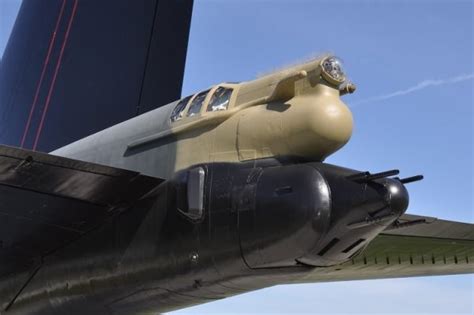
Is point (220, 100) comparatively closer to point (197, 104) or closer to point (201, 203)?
point (197, 104)

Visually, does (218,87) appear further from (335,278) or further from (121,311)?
(335,278)

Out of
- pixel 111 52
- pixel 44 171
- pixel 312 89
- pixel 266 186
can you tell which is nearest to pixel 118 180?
pixel 44 171

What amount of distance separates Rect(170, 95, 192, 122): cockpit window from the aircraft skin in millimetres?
18

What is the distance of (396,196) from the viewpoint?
5414mm

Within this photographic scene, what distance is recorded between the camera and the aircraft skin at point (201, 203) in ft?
18.1

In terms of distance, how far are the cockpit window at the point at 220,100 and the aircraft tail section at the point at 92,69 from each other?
647 cm

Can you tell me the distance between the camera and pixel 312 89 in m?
5.93

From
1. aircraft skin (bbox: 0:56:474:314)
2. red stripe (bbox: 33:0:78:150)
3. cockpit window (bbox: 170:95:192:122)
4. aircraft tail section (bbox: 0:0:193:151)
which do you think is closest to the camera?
aircraft skin (bbox: 0:56:474:314)

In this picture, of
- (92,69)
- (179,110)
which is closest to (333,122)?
(179,110)

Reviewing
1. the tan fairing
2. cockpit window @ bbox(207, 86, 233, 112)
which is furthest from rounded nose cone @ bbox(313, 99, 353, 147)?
cockpit window @ bbox(207, 86, 233, 112)

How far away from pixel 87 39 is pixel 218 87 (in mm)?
8768

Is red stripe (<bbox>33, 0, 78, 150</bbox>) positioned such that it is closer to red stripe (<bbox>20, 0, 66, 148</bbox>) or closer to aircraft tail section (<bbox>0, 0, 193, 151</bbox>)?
aircraft tail section (<bbox>0, 0, 193, 151</bbox>)

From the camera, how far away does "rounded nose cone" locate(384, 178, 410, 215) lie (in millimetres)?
5375

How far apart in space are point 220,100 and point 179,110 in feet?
1.92
